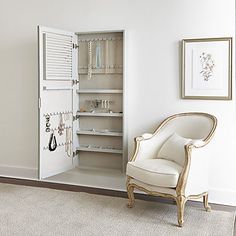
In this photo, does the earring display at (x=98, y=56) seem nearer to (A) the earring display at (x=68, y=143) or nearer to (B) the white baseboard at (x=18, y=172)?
(A) the earring display at (x=68, y=143)

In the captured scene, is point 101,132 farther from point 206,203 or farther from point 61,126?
point 206,203

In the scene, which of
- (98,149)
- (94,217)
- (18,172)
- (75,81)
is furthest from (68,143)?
(94,217)

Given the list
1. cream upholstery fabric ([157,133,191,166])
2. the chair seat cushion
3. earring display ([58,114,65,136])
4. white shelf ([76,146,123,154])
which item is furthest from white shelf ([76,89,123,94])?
the chair seat cushion

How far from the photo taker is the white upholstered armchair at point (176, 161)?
3.35 metres

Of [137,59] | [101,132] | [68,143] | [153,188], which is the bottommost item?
[153,188]

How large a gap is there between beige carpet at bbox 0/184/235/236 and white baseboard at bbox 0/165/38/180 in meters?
0.77

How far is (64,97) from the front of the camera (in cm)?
451

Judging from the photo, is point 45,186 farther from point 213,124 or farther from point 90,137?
point 213,124

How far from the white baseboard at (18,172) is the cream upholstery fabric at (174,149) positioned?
1910mm

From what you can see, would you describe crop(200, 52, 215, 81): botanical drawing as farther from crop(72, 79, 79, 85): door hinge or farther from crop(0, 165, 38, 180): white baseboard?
crop(0, 165, 38, 180): white baseboard

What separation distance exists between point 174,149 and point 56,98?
60.8 inches

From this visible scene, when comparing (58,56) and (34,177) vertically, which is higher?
(58,56)

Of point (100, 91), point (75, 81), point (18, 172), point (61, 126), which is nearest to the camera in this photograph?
point (61, 126)

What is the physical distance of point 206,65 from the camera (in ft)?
13.3
